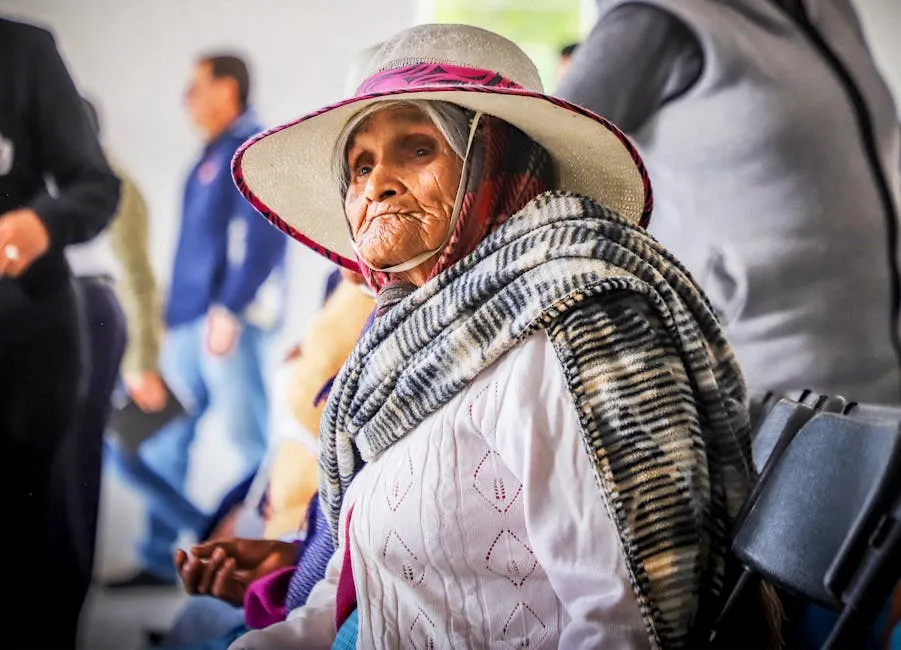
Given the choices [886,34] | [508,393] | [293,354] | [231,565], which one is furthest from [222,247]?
[886,34]

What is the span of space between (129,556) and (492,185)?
111cm

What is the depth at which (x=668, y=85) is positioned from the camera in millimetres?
1655

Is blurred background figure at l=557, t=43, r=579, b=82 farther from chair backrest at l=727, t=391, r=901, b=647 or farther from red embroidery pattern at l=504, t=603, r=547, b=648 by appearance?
red embroidery pattern at l=504, t=603, r=547, b=648

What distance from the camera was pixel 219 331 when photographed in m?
1.65

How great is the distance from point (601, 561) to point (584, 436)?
0.42 ft

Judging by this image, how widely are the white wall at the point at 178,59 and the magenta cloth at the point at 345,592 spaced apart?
68cm

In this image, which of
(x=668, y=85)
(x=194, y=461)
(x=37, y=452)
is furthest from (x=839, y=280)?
(x=37, y=452)

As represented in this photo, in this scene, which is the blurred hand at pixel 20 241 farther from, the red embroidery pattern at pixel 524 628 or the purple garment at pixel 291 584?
the red embroidery pattern at pixel 524 628

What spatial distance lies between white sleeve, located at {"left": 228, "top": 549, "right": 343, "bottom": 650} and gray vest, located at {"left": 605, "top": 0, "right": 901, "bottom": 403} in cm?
99

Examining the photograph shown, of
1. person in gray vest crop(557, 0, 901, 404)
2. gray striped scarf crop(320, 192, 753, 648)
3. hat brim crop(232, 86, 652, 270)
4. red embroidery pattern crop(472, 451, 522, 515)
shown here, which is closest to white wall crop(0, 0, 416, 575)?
hat brim crop(232, 86, 652, 270)

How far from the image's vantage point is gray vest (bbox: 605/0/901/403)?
5.27 feet

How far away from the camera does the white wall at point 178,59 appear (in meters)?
1.63

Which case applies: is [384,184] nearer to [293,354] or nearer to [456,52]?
[456,52]

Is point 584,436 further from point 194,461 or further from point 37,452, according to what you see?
point 37,452
